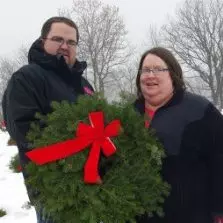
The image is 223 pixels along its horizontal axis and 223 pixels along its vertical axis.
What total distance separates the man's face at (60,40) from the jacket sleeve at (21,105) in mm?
400

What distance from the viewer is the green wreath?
202 centimetres

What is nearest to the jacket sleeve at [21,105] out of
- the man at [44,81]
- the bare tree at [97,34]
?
the man at [44,81]

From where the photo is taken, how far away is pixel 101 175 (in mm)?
2162

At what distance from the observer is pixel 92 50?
24516 mm

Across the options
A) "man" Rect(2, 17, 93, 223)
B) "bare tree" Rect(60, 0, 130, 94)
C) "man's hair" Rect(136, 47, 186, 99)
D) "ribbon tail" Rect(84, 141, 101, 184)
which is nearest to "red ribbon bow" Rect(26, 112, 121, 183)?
"ribbon tail" Rect(84, 141, 101, 184)

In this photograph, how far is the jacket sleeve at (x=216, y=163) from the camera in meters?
2.69

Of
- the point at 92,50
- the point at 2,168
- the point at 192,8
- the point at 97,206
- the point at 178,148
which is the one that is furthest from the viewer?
the point at 192,8

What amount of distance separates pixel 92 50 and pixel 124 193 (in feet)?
75.3

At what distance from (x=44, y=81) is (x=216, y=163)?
4.60ft

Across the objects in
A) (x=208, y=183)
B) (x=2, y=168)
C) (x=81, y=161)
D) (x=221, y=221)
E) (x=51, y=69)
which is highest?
(x=51, y=69)

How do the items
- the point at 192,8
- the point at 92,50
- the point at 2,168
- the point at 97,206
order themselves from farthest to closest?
the point at 192,8, the point at 92,50, the point at 2,168, the point at 97,206

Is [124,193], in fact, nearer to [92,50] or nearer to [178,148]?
[178,148]

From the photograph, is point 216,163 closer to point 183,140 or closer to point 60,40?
point 183,140

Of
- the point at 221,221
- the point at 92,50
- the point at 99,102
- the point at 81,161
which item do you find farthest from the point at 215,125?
the point at 92,50
